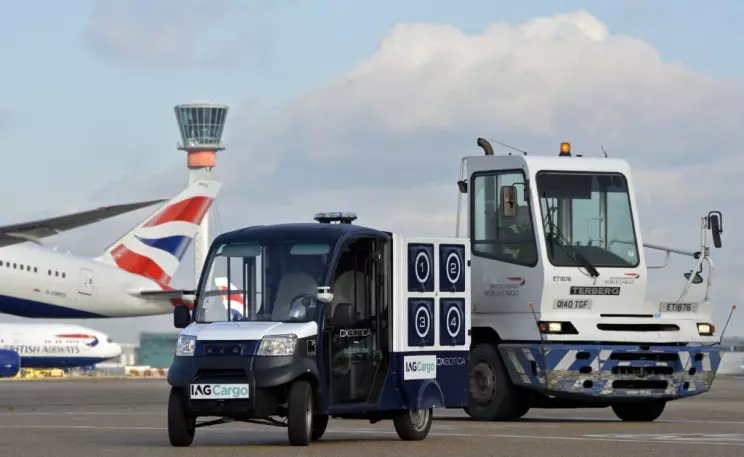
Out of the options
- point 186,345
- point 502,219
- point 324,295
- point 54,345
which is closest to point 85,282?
point 54,345

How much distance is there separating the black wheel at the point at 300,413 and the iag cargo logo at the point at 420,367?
1.62 m

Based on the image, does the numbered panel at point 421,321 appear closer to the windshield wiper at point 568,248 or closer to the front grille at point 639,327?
the windshield wiper at point 568,248

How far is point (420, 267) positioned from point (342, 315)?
1.54 meters

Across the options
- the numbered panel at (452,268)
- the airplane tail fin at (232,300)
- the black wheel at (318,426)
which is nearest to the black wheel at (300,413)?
the airplane tail fin at (232,300)

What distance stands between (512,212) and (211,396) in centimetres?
626

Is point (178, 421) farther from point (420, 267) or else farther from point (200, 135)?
point (200, 135)

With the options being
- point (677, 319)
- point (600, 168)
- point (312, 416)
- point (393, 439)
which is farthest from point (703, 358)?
point (312, 416)

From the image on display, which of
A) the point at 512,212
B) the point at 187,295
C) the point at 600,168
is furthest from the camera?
the point at 600,168

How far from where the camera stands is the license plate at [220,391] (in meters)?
14.7

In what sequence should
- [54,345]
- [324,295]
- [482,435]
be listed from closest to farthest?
[324,295]
[482,435]
[54,345]

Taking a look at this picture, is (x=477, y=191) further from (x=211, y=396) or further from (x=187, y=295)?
(x=211, y=396)

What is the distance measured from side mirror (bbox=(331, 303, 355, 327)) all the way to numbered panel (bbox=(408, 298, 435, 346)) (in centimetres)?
103

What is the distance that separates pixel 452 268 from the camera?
1738cm

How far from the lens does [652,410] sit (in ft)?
70.8
